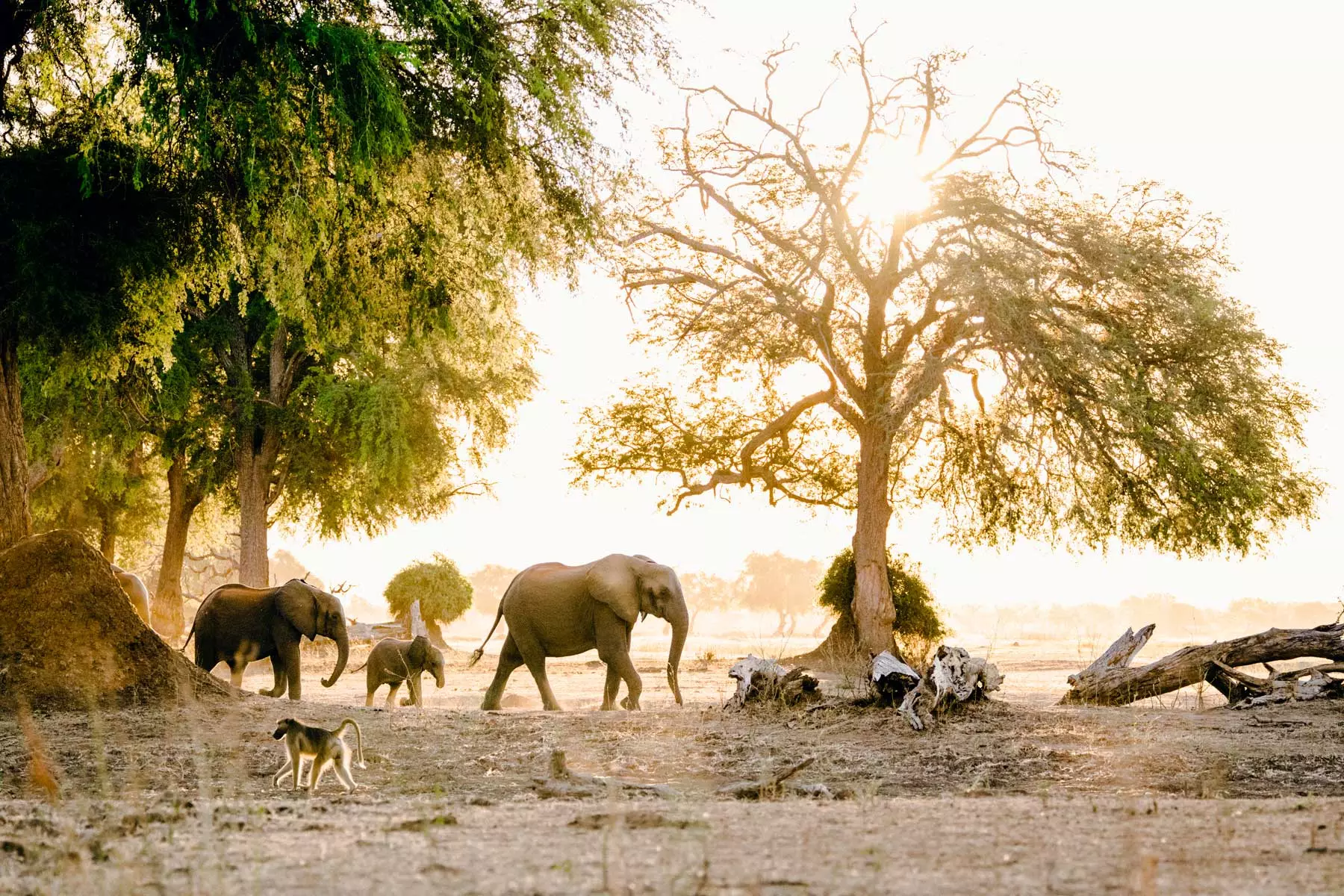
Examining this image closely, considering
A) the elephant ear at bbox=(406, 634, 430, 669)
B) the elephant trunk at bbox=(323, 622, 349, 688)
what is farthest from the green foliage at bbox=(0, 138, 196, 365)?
the elephant ear at bbox=(406, 634, 430, 669)

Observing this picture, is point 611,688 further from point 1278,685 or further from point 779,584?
point 779,584

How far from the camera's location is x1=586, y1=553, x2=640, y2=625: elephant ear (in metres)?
13.6

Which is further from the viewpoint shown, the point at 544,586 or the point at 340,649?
the point at 340,649

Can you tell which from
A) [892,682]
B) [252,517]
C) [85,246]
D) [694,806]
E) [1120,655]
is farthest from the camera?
[252,517]

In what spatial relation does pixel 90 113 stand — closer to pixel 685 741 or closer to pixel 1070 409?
pixel 685 741

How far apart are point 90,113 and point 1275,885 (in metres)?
11.8

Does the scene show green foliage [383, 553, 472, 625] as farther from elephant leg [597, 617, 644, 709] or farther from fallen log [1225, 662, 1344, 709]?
fallen log [1225, 662, 1344, 709]

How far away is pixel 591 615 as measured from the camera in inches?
551

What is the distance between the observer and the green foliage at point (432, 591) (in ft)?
106

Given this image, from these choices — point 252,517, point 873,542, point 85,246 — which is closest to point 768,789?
point 85,246

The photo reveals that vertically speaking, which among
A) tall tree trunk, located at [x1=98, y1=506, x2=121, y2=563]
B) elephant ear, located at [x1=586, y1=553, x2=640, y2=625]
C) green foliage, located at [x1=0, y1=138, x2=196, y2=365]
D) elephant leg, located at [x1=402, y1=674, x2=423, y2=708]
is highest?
green foliage, located at [x1=0, y1=138, x2=196, y2=365]

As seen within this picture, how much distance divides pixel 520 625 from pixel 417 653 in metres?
1.34

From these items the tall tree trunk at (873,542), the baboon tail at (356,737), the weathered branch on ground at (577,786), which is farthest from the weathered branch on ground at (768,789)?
the tall tree trunk at (873,542)

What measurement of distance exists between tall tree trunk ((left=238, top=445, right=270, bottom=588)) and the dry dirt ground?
13981 millimetres
